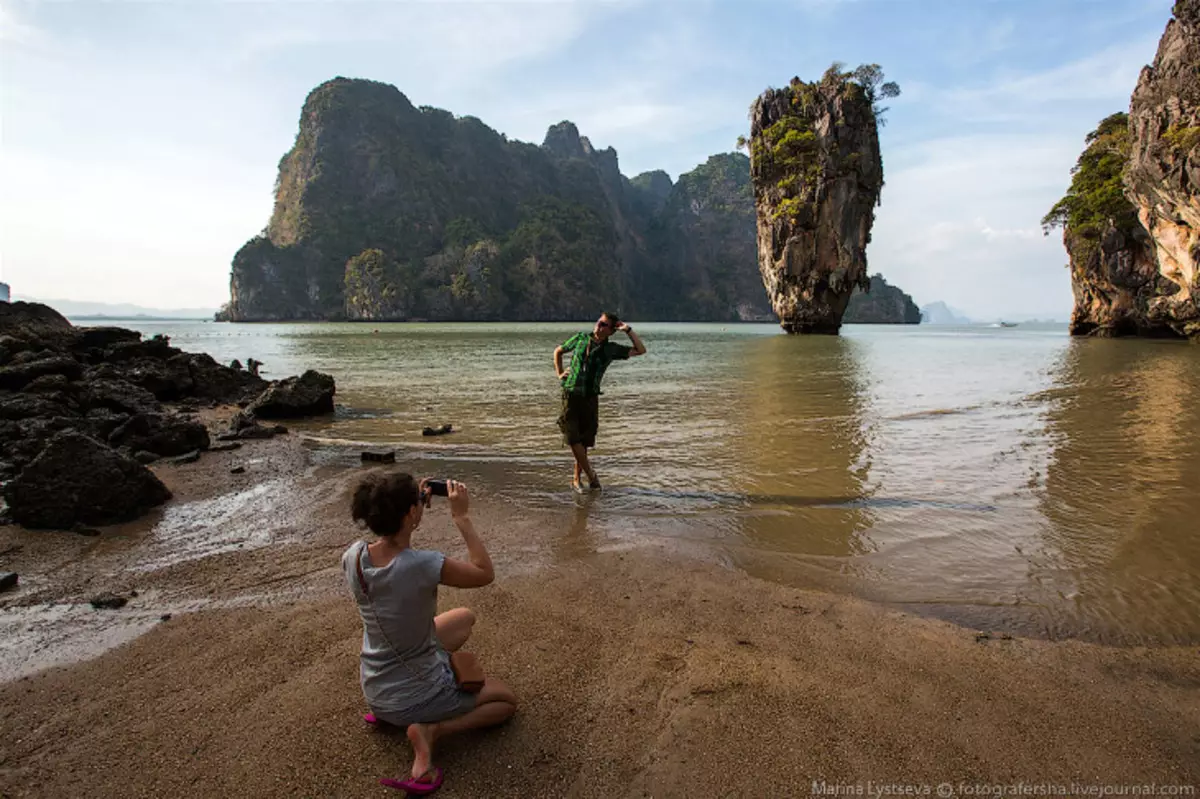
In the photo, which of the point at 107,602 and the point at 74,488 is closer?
the point at 107,602

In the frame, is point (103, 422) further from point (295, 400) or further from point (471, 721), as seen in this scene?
point (471, 721)

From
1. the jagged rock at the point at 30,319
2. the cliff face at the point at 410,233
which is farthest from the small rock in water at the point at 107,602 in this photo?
the cliff face at the point at 410,233

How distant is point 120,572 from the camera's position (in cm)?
486

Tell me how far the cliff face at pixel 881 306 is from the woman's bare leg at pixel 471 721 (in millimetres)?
199523

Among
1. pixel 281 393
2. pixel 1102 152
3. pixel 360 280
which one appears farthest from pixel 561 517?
pixel 360 280

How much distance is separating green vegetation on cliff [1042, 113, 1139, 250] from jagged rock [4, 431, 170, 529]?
54.3 metres

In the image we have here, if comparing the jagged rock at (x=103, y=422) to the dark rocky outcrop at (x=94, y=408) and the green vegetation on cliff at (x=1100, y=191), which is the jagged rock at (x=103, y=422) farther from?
the green vegetation on cliff at (x=1100, y=191)

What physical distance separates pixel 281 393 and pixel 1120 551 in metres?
14.1

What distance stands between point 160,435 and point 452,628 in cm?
846

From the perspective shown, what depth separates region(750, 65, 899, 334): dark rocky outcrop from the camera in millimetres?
56750

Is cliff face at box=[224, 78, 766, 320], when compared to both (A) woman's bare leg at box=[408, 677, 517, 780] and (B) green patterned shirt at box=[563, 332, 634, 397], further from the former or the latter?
(A) woman's bare leg at box=[408, 677, 517, 780]

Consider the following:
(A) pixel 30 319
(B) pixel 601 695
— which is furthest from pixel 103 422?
(B) pixel 601 695

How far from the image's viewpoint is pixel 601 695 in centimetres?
316

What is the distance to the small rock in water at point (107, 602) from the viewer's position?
13.9 feet
